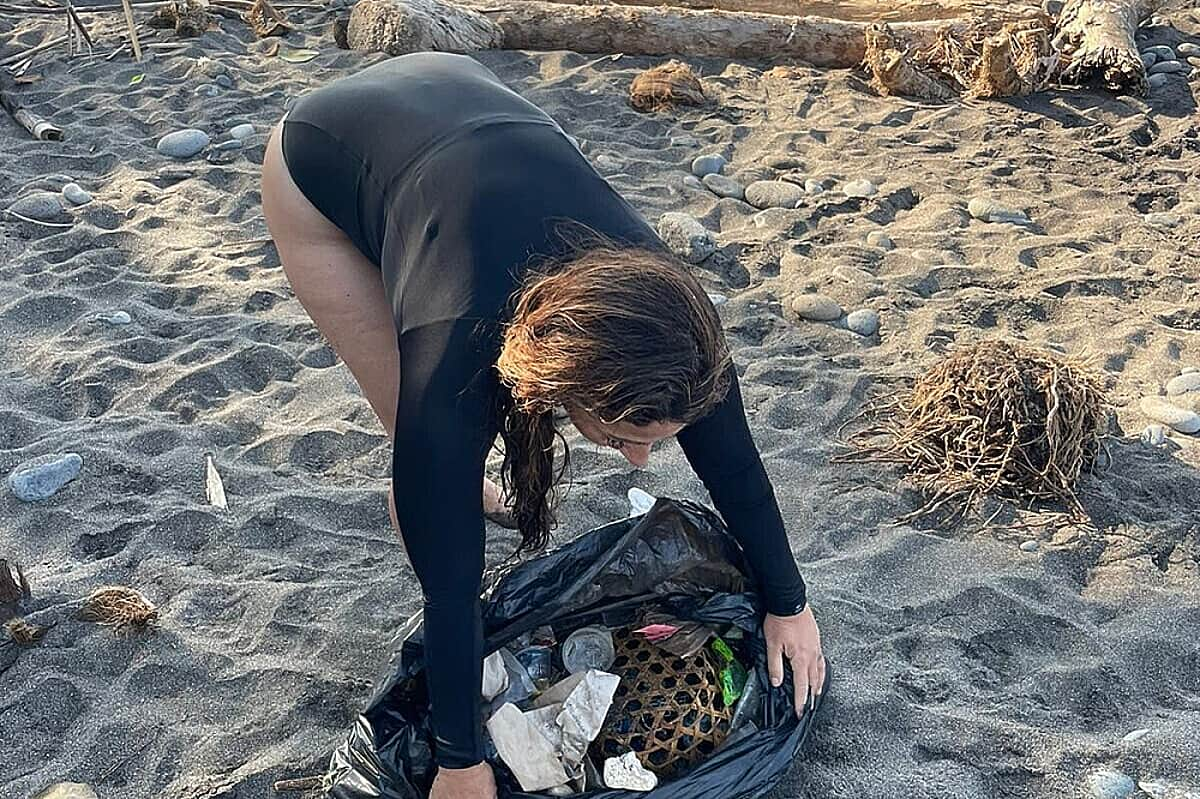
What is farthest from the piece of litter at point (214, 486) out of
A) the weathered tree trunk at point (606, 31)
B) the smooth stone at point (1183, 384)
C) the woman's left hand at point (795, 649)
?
the weathered tree trunk at point (606, 31)

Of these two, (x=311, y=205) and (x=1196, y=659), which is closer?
(x=311, y=205)

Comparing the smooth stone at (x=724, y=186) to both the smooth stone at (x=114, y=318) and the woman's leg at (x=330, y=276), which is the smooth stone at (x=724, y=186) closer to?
the smooth stone at (x=114, y=318)

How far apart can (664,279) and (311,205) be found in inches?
37.4

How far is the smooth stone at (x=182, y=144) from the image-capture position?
5.44m

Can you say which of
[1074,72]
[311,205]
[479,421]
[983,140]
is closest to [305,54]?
[983,140]

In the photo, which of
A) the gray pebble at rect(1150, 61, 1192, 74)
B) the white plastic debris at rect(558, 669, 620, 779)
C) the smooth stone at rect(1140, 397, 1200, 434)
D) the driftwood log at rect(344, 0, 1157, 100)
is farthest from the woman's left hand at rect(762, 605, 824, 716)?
the gray pebble at rect(1150, 61, 1192, 74)

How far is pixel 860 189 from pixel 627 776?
350cm

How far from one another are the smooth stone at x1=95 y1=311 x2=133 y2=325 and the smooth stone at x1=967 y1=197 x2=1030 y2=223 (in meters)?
3.35

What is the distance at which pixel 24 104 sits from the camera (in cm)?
587

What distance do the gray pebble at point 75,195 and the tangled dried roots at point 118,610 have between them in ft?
8.73

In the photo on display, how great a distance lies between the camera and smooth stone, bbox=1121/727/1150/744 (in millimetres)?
2457

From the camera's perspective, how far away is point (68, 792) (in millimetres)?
2367

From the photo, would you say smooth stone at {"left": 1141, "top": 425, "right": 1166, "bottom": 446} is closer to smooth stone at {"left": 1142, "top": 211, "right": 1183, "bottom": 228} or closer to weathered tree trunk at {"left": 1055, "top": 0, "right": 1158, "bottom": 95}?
smooth stone at {"left": 1142, "top": 211, "right": 1183, "bottom": 228}

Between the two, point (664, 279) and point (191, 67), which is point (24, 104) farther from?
point (664, 279)
